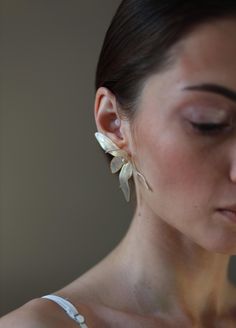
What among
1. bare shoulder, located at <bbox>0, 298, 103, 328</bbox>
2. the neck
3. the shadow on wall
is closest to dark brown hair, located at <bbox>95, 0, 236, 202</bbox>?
the neck

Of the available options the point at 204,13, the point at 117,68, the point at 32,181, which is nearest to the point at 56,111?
the point at 32,181

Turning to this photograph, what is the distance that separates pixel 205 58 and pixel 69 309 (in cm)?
43

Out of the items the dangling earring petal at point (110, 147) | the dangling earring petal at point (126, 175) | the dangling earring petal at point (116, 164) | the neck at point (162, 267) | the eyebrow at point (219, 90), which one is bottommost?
the neck at point (162, 267)

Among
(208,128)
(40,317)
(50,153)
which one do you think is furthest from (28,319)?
(50,153)

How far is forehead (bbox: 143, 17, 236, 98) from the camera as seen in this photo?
0.79m

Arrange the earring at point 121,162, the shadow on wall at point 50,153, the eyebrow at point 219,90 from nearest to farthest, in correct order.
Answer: the eyebrow at point 219,90, the earring at point 121,162, the shadow on wall at point 50,153

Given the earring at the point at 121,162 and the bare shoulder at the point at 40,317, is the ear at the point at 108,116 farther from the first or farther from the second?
the bare shoulder at the point at 40,317

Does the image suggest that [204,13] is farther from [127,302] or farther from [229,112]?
[127,302]

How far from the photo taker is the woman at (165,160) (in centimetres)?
80

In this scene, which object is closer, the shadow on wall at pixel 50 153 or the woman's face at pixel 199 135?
the woman's face at pixel 199 135

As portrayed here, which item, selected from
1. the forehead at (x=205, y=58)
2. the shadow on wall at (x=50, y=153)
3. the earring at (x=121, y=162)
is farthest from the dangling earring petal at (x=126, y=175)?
the shadow on wall at (x=50, y=153)

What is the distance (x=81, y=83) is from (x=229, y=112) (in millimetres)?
917

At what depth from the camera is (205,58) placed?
80 centimetres

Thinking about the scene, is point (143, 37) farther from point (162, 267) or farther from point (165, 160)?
point (162, 267)
